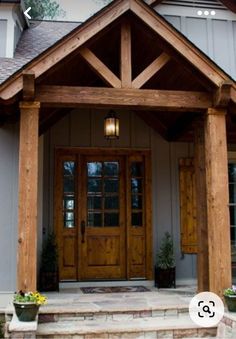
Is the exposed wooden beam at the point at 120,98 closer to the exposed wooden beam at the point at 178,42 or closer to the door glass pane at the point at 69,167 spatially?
the exposed wooden beam at the point at 178,42

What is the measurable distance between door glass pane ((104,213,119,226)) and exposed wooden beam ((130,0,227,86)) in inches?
113

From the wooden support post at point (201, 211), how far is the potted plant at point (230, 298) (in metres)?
0.65

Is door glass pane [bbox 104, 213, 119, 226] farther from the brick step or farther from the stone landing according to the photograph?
the brick step

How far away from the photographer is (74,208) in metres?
6.73

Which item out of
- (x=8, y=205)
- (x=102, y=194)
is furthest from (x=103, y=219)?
(x=8, y=205)

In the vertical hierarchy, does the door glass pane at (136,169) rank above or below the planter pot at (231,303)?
above

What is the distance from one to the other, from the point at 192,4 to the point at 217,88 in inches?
129

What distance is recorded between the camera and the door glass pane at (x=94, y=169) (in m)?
6.84

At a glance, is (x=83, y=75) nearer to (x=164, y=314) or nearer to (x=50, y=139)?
(x=50, y=139)

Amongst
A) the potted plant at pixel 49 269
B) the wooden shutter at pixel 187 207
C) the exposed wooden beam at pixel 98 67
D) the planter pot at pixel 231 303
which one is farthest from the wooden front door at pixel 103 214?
the planter pot at pixel 231 303

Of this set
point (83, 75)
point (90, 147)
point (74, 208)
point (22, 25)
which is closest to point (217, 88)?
point (83, 75)

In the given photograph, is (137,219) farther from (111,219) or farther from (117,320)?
(117,320)

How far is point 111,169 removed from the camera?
689 cm

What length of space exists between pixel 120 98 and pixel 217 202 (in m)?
1.64
